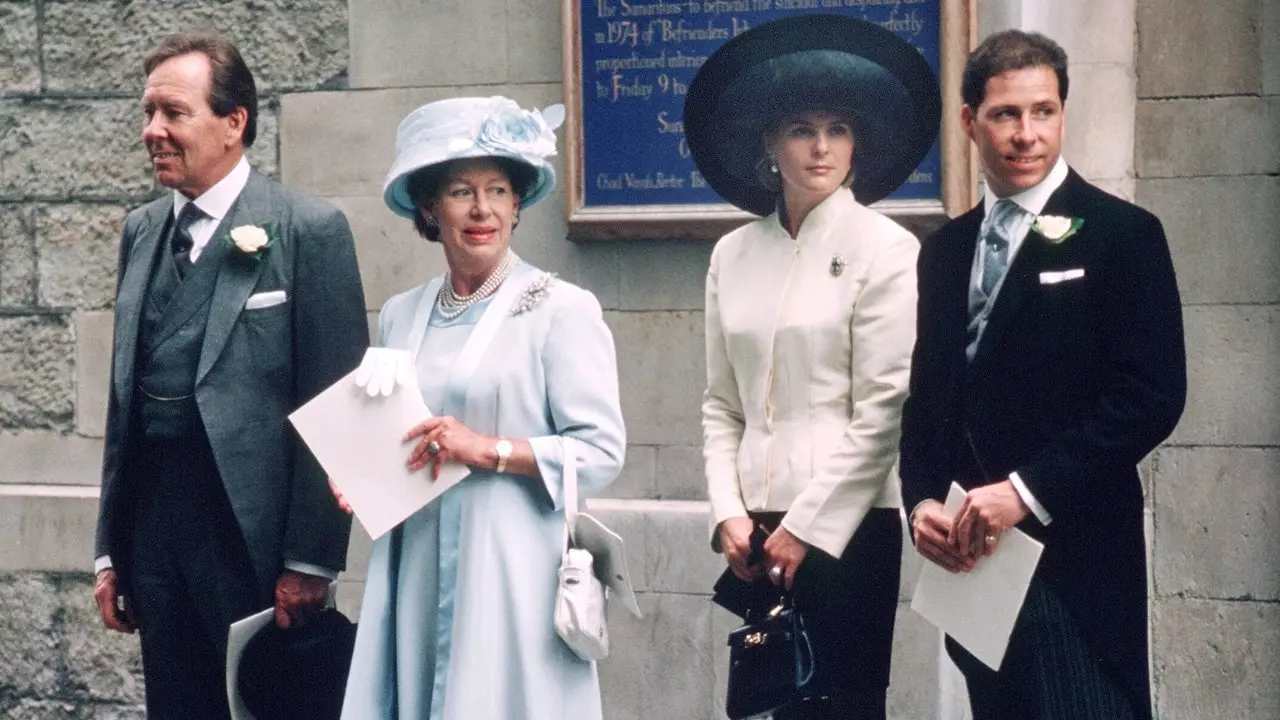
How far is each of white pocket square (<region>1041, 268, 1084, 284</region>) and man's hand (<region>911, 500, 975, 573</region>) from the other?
1.65 feet

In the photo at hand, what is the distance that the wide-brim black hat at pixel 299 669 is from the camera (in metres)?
4.01

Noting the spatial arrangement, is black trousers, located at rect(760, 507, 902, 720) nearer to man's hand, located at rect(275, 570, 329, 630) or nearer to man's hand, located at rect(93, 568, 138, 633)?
man's hand, located at rect(275, 570, 329, 630)

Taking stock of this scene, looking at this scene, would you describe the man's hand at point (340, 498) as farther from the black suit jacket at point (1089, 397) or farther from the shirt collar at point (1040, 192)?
the shirt collar at point (1040, 192)

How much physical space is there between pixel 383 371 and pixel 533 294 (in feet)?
1.21

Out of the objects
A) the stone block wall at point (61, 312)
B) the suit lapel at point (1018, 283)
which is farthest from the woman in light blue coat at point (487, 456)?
the stone block wall at point (61, 312)

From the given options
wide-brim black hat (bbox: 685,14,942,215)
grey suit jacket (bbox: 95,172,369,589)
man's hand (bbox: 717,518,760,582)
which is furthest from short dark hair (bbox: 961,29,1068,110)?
grey suit jacket (bbox: 95,172,369,589)

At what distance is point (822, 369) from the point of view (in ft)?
12.7

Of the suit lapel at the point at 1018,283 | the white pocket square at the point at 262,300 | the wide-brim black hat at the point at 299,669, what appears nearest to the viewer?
the suit lapel at the point at 1018,283

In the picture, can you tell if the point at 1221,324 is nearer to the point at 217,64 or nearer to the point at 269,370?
the point at 269,370

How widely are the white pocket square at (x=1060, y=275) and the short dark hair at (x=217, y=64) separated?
2.01 m

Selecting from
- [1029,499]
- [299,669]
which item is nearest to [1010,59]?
[1029,499]

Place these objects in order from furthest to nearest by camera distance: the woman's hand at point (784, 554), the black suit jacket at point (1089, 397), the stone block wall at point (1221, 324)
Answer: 1. the stone block wall at point (1221, 324)
2. the woman's hand at point (784, 554)
3. the black suit jacket at point (1089, 397)

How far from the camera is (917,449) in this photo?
3.66 meters

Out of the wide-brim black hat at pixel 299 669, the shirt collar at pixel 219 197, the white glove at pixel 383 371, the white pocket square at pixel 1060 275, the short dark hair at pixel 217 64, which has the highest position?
the short dark hair at pixel 217 64
